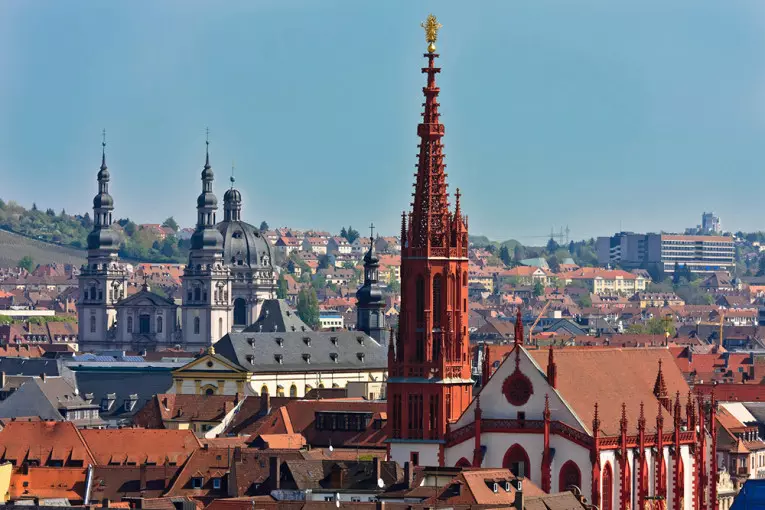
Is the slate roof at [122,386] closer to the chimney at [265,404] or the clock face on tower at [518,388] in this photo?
the chimney at [265,404]

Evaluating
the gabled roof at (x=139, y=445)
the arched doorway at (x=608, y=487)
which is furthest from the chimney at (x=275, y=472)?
the gabled roof at (x=139, y=445)

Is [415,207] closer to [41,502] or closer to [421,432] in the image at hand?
[421,432]

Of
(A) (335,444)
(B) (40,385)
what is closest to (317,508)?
(A) (335,444)

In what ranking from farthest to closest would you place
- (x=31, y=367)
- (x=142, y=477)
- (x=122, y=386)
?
(x=31, y=367) → (x=122, y=386) → (x=142, y=477)

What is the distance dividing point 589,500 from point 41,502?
1711cm

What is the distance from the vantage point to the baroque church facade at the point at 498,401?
304ft

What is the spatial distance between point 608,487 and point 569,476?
1.38 metres

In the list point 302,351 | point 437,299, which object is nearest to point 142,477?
point 437,299

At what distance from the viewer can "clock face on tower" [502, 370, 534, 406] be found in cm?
9319

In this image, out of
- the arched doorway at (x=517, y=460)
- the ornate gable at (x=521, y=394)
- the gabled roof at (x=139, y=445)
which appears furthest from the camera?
the gabled roof at (x=139, y=445)

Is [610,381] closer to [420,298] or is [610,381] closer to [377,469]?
[420,298]

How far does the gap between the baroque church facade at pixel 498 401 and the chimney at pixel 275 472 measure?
4.19 m

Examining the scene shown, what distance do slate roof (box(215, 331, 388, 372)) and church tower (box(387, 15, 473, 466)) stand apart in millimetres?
76354

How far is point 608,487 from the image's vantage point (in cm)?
A: 9306
